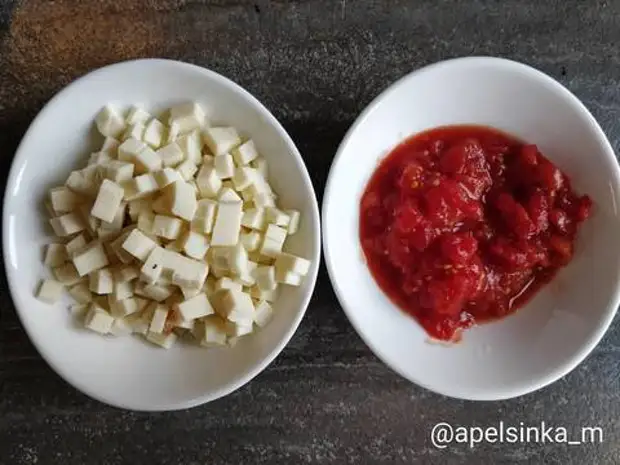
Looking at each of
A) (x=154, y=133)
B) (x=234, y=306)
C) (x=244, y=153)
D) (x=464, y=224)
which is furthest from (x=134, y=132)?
(x=464, y=224)

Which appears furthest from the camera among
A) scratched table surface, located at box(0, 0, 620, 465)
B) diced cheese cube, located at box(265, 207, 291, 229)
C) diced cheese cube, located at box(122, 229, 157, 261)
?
scratched table surface, located at box(0, 0, 620, 465)

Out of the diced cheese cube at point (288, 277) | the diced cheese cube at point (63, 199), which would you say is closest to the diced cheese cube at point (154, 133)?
the diced cheese cube at point (63, 199)

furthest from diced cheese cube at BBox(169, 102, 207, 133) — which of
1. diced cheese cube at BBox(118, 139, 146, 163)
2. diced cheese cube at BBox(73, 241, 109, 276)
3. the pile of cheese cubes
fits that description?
diced cheese cube at BBox(73, 241, 109, 276)

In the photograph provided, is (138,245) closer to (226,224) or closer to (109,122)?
(226,224)

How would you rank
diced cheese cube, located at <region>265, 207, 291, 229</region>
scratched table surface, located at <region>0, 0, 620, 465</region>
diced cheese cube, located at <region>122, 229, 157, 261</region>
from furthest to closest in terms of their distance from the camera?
scratched table surface, located at <region>0, 0, 620, 465</region> → diced cheese cube, located at <region>265, 207, 291, 229</region> → diced cheese cube, located at <region>122, 229, 157, 261</region>

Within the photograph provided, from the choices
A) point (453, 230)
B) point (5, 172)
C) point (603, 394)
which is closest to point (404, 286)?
point (453, 230)

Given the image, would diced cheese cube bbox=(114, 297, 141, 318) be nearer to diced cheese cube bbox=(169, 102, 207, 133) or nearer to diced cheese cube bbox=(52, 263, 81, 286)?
diced cheese cube bbox=(52, 263, 81, 286)

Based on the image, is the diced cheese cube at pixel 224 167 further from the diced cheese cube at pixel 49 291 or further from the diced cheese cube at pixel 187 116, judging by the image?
the diced cheese cube at pixel 49 291
